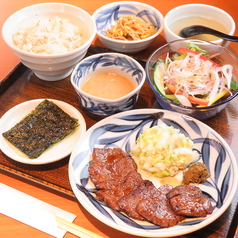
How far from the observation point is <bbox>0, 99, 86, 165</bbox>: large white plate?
205 centimetres

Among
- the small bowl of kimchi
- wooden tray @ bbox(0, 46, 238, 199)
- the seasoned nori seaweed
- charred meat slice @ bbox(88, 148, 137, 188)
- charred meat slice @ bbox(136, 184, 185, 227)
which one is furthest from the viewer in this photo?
the small bowl of kimchi

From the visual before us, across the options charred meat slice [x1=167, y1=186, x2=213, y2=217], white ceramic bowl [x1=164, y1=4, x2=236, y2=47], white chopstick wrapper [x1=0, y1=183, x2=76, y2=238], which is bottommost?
white chopstick wrapper [x1=0, y1=183, x2=76, y2=238]

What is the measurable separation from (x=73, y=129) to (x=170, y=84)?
83cm

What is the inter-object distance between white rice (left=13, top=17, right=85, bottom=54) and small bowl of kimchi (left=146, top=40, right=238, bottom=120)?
26.3 inches

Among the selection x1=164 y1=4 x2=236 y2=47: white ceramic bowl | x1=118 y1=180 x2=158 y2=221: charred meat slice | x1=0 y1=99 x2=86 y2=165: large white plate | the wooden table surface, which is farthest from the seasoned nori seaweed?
x1=164 y1=4 x2=236 y2=47: white ceramic bowl

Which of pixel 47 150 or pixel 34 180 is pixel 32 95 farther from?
pixel 34 180

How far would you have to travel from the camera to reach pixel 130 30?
2.91 meters

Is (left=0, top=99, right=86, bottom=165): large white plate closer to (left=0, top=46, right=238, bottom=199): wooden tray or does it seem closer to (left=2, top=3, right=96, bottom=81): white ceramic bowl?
(left=0, top=46, right=238, bottom=199): wooden tray

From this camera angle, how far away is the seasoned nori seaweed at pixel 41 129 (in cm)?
215

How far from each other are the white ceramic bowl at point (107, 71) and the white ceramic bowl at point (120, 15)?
0.30 meters

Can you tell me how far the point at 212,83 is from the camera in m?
2.38

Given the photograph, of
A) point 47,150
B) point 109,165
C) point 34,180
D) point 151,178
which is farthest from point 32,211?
point 151,178

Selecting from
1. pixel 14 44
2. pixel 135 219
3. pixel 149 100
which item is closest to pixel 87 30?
pixel 14 44

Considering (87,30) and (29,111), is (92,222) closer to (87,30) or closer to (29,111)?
(29,111)
